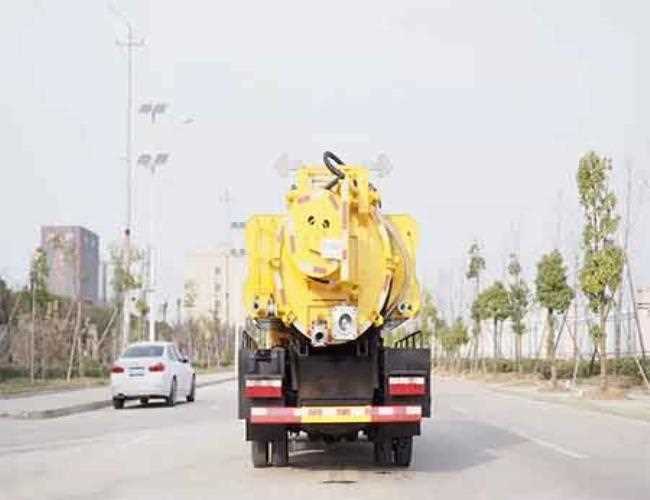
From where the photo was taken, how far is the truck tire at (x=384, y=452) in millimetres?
13898

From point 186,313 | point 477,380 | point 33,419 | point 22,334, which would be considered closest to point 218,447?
point 33,419

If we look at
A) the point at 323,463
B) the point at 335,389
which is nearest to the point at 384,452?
the point at 323,463

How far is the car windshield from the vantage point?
28891mm

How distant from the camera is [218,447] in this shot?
1703 centimetres

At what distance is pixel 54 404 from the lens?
27.8 meters

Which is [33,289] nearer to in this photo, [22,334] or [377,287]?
[22,334]

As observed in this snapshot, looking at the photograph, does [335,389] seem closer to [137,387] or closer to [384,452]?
[384,452]

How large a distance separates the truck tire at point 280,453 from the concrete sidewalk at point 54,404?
11.9 m

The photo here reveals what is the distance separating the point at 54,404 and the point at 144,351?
2.61m

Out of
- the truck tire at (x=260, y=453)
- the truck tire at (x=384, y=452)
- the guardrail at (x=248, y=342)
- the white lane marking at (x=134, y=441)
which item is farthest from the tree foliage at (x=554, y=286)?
the truck tire at (x=260, y=453)

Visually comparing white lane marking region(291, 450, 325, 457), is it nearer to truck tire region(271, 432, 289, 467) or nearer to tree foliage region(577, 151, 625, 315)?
truck tire region(271, 432, 289, 467)

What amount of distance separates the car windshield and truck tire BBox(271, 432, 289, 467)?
15036 millimetres

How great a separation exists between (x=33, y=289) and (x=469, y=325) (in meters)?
31.6

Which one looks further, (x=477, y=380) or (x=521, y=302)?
(x=477, y=380)
